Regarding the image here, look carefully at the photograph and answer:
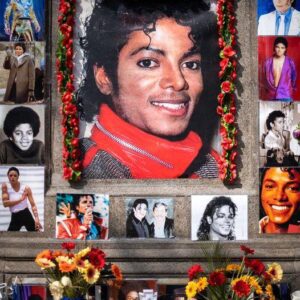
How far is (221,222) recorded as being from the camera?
22.8 ft

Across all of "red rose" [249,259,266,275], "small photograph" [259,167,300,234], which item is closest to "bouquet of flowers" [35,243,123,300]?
"red rose" [249,259,266,275]

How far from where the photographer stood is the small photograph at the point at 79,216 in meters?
6.89

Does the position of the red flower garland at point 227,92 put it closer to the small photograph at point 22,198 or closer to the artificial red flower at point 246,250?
the artificial red flower at point 246,250

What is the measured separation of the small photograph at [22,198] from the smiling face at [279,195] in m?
2.32

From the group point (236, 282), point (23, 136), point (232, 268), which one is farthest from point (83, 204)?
point (236, 282)

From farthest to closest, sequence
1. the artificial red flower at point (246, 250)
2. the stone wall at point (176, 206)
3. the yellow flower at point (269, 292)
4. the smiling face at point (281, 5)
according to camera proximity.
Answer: the smiling face at point (281, 5) → the stone wall at point (176, 206) → the artificial red flower at point (246, 250) → the yellow flower at point (269, 292)

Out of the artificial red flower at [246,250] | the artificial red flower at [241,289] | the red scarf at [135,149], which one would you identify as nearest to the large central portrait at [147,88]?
the red scarf at [135,149]

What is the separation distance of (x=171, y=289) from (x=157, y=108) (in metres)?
1.87

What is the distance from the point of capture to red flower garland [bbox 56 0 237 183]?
22.6ft

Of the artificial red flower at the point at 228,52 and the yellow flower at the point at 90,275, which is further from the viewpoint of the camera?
the artificial red flower at the point at 228,52

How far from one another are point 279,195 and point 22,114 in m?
2.80

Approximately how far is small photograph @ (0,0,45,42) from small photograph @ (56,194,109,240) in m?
1.69

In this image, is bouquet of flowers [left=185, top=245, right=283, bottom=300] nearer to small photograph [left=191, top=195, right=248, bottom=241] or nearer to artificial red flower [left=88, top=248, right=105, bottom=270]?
small photograph [left=191, top=195, right=248, bottom=241]

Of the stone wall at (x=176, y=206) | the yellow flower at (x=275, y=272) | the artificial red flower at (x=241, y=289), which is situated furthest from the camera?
the stone wall at (x=176, y=206)
